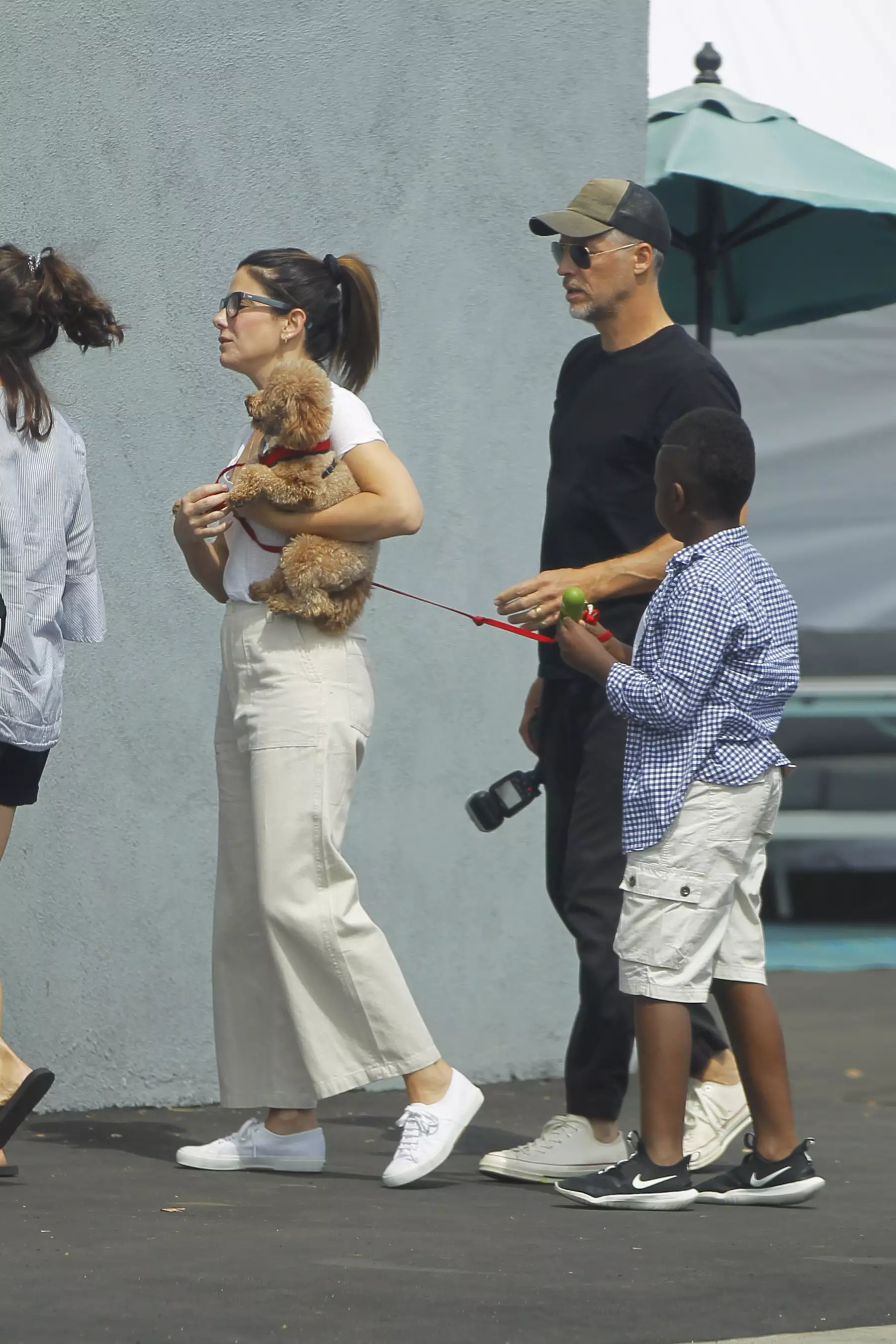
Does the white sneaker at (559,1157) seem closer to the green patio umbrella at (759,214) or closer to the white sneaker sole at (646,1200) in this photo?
the white sneaker sole at (646,1200)

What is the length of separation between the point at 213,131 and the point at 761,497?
15.8ft

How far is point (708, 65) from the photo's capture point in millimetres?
7875

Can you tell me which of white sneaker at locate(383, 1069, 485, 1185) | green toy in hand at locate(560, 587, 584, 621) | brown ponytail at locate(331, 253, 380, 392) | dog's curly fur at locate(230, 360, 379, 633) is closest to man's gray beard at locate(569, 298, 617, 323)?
brown ponytail at locate(331, 253, 380, 392)

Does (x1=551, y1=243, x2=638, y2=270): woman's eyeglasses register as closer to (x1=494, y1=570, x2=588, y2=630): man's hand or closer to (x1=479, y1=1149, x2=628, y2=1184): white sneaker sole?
(x1=494, y1=570, x2=588, y2=630): man's hand

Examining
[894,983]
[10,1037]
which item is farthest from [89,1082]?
[894,983]

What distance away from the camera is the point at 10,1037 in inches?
188

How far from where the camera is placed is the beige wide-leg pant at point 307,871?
3982 millimetres

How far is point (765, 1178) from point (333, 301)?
6.50 feet

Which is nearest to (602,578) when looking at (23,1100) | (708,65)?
(23,1100)

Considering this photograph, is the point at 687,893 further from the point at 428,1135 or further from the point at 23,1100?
the point at 23,1100

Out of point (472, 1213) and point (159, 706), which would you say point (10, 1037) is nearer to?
point (159, 706)

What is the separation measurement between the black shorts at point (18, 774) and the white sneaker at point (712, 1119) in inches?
60.1

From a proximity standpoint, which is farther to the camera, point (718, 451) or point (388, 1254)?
point (718, 451)

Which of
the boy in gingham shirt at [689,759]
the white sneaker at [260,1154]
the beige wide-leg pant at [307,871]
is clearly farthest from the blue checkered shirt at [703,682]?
the white sneaker at [260,1154]
